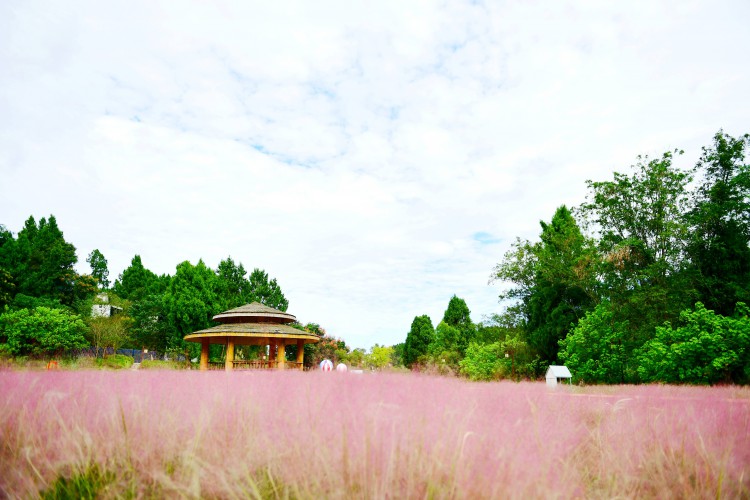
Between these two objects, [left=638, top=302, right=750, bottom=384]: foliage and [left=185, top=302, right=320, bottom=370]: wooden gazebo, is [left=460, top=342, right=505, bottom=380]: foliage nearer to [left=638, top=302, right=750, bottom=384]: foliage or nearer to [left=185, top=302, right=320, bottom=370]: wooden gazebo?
[left=638, top=302, right=750, bottom=384]: foliage

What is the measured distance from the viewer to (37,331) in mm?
30141

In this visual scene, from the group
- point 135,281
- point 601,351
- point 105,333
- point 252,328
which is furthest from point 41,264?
point 601,351

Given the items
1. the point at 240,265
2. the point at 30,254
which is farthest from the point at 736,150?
the point at 30,254

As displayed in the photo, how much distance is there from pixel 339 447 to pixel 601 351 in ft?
73.3

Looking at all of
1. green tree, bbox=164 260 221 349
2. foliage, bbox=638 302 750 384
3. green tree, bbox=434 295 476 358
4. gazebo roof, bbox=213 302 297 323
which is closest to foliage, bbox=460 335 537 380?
green tree, bbox=434 295 476 358

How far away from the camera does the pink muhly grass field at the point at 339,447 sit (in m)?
2.29

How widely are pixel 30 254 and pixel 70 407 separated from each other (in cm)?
4606

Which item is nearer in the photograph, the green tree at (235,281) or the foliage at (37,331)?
the foliage at (37,331)

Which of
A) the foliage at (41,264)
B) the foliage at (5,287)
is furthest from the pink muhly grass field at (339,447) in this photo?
the foliage at (41,264)

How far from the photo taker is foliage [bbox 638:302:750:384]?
14750 mm

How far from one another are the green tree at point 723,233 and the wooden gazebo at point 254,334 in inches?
668

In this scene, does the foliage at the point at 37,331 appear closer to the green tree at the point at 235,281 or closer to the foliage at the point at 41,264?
the foliage at the point at 41,264

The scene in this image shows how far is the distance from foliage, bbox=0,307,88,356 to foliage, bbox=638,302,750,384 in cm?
3564

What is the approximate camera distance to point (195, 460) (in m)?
2.65
